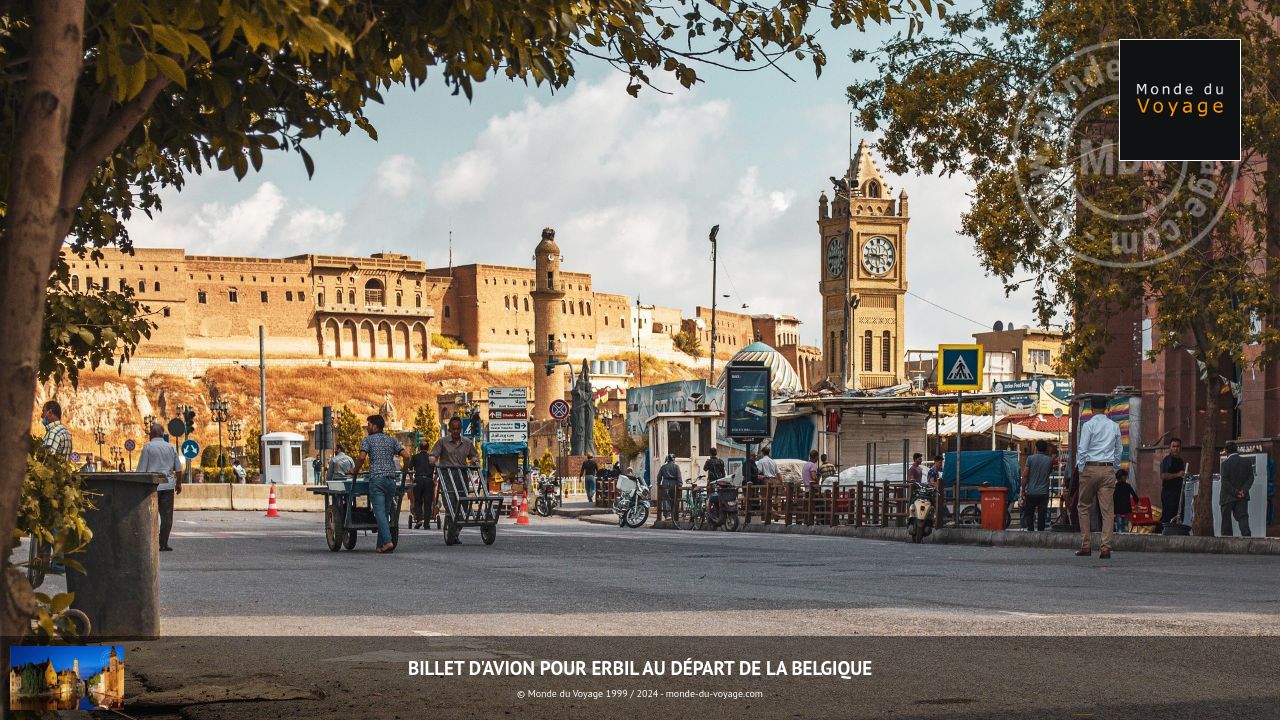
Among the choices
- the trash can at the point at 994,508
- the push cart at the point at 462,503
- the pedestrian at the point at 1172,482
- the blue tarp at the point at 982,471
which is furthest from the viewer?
the blue tarp at the point at 982,471

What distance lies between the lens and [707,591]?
1254cm

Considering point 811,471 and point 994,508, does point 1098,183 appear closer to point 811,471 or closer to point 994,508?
point 994,508

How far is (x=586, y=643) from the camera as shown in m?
8.56

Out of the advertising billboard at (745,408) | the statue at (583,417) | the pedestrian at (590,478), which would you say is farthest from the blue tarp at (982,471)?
the statue at (583,417)

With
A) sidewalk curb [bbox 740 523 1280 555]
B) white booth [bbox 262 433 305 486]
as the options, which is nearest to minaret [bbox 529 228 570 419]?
white booth [bbox 262 433 305 486]

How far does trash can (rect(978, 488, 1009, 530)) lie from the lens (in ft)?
82.7

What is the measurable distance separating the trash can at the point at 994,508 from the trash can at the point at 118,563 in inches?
728

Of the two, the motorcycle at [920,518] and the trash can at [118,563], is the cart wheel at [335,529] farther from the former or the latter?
the trash can at [118,563]

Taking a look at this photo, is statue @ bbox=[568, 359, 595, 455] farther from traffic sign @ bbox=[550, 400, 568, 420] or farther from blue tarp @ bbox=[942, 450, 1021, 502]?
blue tarp @ bbox=[942, 450, 1021, 502]

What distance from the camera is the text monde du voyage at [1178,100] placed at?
21.8 m

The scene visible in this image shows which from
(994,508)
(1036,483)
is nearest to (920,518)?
(994,508)

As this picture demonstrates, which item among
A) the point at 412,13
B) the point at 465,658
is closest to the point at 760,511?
the point at 465,658

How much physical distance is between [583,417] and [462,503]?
43471mm

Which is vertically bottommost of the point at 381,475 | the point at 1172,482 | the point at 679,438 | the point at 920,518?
the point at 920,518
